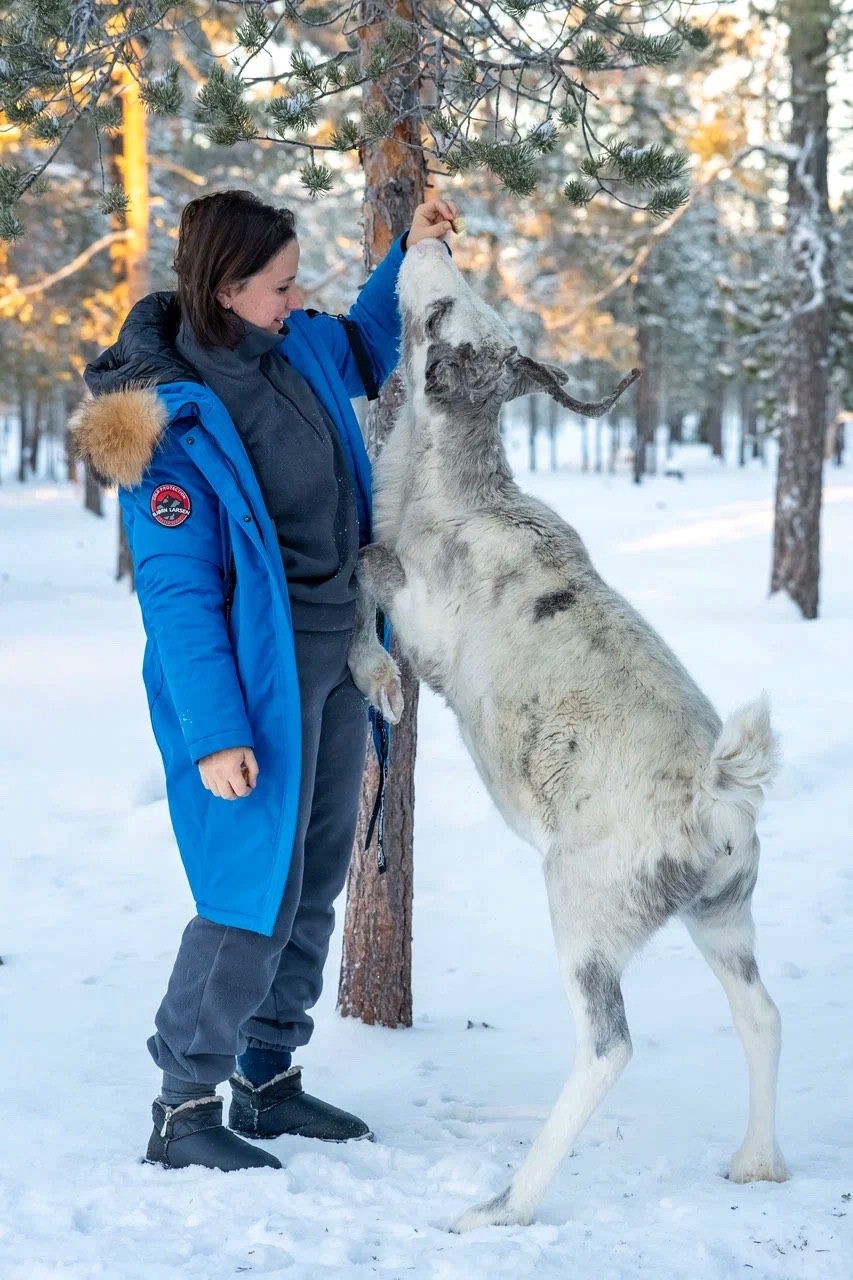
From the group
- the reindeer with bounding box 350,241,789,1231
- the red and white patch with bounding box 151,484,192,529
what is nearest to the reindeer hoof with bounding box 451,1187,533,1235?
the reindeer with bounding box 350,241,789,1231

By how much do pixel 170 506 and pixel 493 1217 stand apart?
1.81 metres

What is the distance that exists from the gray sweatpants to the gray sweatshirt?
11 centimetres

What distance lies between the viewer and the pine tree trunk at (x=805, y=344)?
38.3 feet

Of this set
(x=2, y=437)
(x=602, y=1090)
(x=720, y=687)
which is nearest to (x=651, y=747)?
(x=602, y=1090)

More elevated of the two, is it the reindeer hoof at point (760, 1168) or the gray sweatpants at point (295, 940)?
the gray sweatpants at point (295, 940)

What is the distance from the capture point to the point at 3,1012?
4266 mm

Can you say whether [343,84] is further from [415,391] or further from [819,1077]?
[819,1077]

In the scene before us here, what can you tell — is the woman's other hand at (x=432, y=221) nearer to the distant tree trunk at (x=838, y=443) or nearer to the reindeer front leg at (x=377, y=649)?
the reindeer front leg at (x=377, y=649)

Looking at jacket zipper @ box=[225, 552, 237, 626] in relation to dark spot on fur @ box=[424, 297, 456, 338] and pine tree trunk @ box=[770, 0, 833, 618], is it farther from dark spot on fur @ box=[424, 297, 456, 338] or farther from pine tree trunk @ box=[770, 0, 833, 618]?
pine tree trunk @ box=[770, 0, 833, 618]

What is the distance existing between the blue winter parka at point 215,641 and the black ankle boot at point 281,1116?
0.67 metres

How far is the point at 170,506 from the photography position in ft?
9.64

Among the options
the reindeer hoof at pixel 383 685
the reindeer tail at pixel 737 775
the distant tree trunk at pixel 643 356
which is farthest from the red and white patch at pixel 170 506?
the distant tree trunk at pixel 643 356

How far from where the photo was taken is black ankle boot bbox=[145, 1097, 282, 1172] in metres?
3.06

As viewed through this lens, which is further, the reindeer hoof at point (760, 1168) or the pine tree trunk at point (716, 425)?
the pine tree trunk at point (716, 425)
